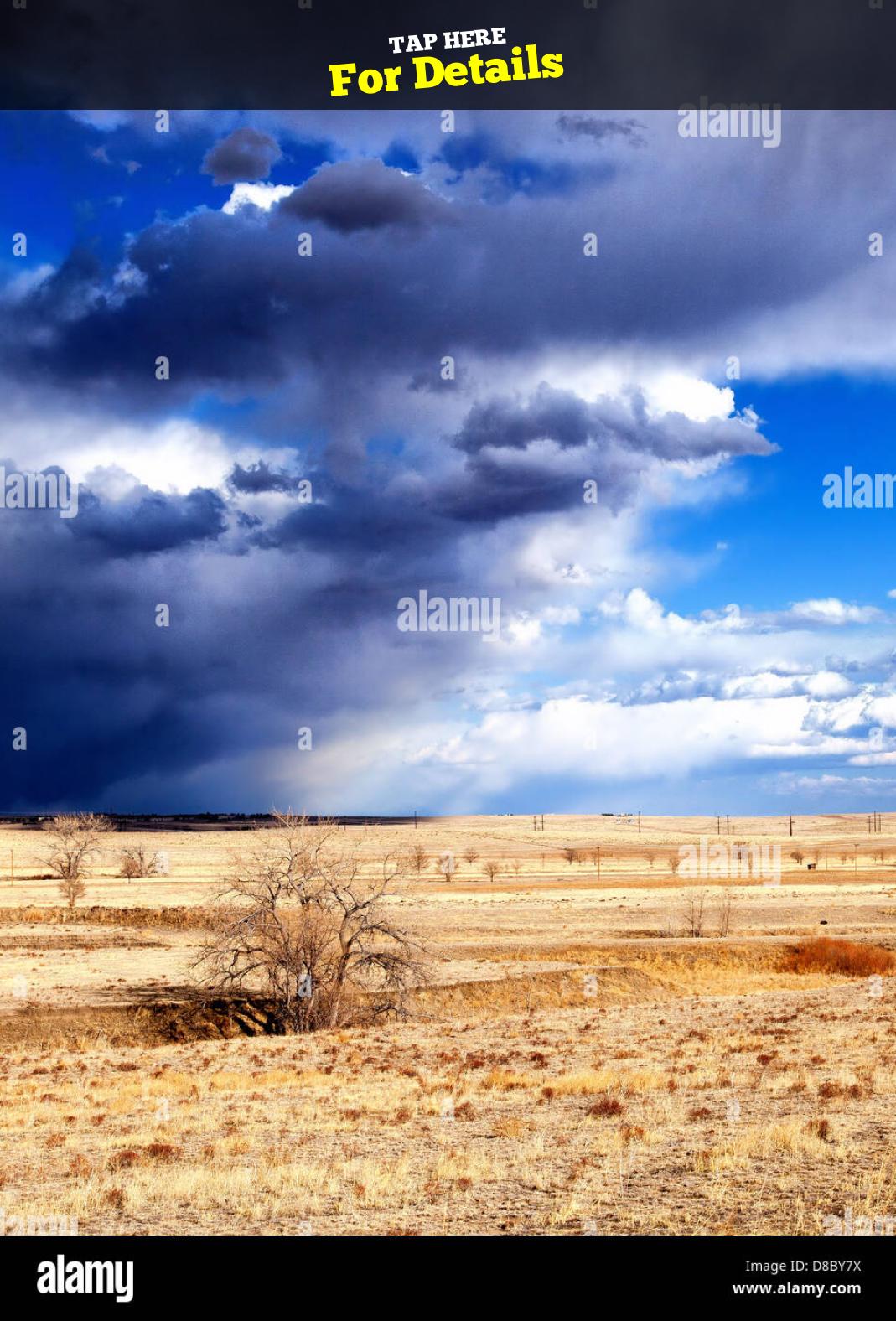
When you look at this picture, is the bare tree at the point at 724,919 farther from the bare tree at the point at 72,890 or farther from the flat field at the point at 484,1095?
the bare tree at the point at 72,890

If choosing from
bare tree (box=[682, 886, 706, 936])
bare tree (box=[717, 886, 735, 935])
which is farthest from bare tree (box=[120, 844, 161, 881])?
bare tree (box=[717, 886, 735, 935])

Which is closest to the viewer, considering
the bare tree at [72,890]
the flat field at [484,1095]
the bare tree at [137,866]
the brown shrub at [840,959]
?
the flat field at [484,1095]

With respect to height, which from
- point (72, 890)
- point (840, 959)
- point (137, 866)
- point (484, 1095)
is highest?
point (72, 890)

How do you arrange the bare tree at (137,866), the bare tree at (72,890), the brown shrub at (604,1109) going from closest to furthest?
1. the brown shrub at (604,1109)
2. the bare tree at (72,890)
3. the bare tree at (137,866)

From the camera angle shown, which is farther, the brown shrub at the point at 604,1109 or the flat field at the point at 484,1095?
the brown shrub at the point at 604,1109

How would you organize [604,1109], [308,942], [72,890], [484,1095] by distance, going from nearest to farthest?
[604,1109], [484,1095], [308,942], [72,890]

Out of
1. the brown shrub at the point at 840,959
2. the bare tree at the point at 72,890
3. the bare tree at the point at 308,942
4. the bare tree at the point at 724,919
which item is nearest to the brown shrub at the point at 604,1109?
the bare tree at the point at 308,942

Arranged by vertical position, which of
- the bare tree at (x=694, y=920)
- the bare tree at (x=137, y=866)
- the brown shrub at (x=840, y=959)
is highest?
the bare tree at (x=137, y=866)

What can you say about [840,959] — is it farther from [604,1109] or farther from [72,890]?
[72,890]

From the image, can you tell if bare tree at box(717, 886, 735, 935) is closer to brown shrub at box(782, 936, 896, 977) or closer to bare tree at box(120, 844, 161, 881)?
brown shrub at box(782, 936, 896, 977)

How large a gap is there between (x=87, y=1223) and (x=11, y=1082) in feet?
48.1

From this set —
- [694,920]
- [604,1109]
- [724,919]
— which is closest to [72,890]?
[694,920]

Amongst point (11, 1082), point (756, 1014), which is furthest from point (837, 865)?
point (11, 1082)
